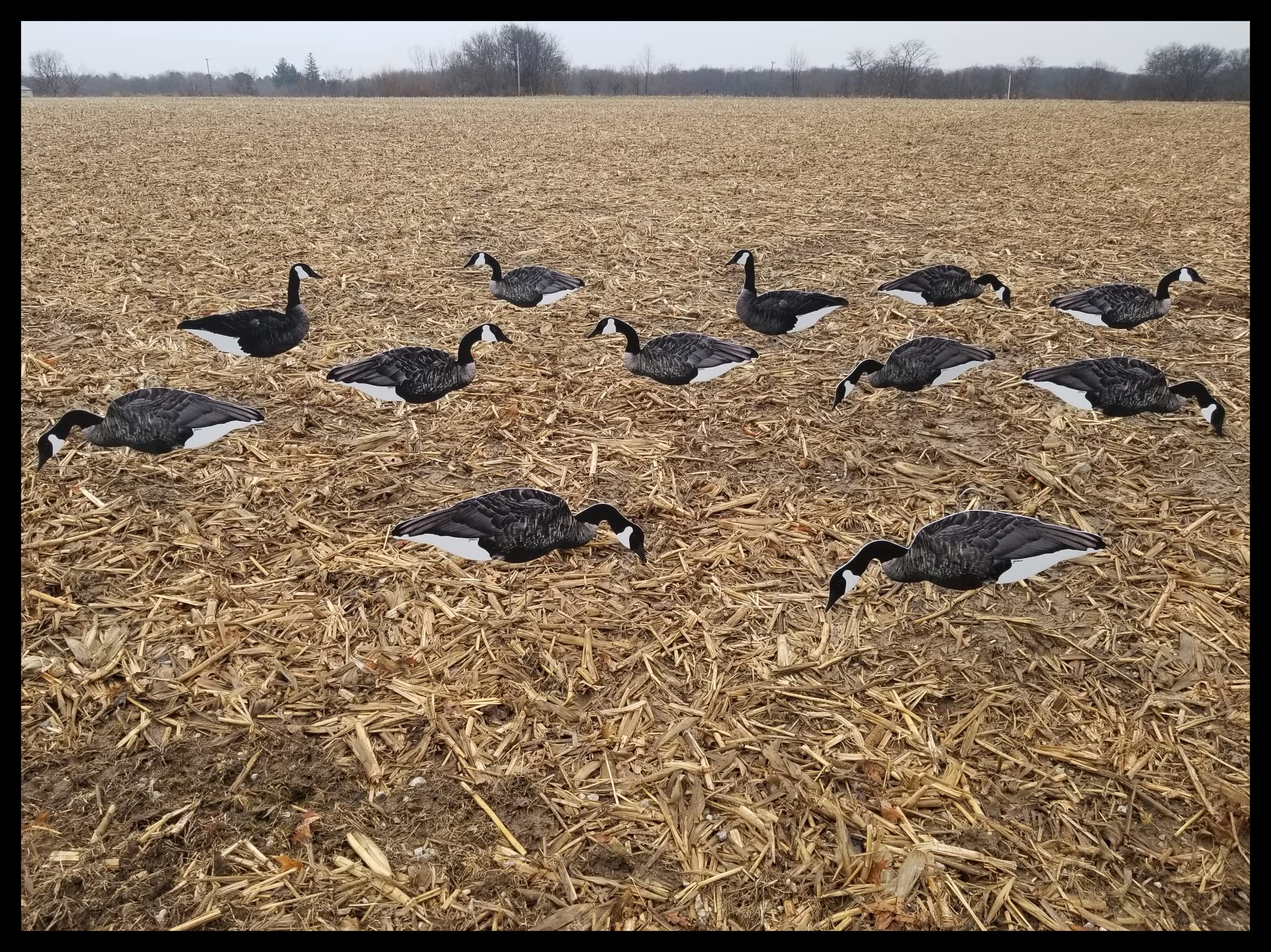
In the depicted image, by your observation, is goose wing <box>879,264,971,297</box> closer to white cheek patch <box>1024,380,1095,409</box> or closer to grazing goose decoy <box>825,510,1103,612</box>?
white cheek patch <box>1024,380,1095,409</box>

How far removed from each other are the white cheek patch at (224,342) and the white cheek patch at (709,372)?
409 centimetres

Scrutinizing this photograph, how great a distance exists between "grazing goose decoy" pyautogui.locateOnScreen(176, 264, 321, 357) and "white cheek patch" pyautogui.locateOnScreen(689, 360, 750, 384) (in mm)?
3744

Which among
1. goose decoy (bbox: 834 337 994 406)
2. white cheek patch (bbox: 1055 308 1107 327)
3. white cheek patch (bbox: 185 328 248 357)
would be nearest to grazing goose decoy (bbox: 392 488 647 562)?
goose decoy (bbox: 834 337 994 406)

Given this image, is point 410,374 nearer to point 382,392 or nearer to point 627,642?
point 382,392

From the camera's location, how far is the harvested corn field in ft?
8.87

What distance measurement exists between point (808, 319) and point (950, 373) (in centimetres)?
160

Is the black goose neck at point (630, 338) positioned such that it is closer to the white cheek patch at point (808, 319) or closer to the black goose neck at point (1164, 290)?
the white cheek patch at point (808, 319)

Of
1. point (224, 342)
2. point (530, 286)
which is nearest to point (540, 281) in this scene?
point (530, 286)

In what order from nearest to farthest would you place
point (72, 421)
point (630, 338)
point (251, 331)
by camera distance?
point (72, 421), point (630, 338), point (251, 331)

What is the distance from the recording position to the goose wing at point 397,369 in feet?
19.6

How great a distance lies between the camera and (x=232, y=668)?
11.7 feet

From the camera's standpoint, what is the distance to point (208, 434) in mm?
5266

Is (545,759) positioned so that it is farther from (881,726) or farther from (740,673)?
(881,726)

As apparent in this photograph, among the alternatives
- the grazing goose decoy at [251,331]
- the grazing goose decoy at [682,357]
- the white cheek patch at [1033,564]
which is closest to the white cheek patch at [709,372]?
the grazing goose decoy at [682,357]
